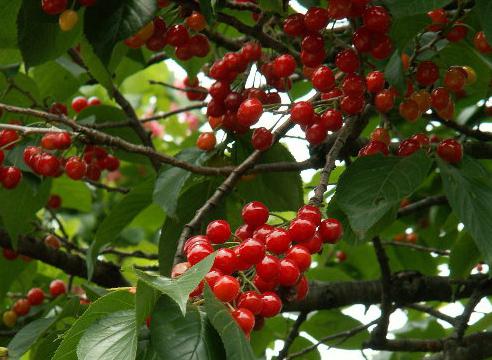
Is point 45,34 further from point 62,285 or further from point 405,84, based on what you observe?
point 62,285

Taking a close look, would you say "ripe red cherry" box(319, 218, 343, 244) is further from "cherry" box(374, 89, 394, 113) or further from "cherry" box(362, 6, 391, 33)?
"cherry" box(362, 6, 391, 33)

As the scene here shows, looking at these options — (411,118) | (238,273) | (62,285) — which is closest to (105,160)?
(62,285)

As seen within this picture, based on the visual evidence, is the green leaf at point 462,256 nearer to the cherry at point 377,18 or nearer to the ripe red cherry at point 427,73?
the ripe red cherry at point 427,73

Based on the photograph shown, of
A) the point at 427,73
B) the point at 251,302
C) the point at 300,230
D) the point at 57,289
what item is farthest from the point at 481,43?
the point at 57,289

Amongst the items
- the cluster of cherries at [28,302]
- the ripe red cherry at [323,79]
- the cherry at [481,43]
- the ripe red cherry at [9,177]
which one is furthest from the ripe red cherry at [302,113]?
the cluster of cherries at [28,302]

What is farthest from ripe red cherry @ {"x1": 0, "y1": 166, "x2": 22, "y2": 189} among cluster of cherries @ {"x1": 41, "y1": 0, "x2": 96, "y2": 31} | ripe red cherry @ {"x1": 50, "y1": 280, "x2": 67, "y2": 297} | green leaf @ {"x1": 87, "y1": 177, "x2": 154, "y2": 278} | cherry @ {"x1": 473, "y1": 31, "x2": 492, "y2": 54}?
cherry @ {"x1": 473, "y1": 31, "x2": 492, "y2": 54}

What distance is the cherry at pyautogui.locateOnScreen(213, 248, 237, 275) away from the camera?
1.31m

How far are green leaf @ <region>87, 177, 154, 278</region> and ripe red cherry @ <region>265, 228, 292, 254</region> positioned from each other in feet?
3.37

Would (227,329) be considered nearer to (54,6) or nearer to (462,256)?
(54,6)

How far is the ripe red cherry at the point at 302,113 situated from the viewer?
6.22ft

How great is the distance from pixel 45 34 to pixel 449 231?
1778 mm

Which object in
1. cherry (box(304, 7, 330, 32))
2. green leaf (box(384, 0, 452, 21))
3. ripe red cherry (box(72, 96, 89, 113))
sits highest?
green leaf (box(384, 0, 452, 21))

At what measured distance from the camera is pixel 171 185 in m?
2.14

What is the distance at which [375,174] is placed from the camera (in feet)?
5.78
